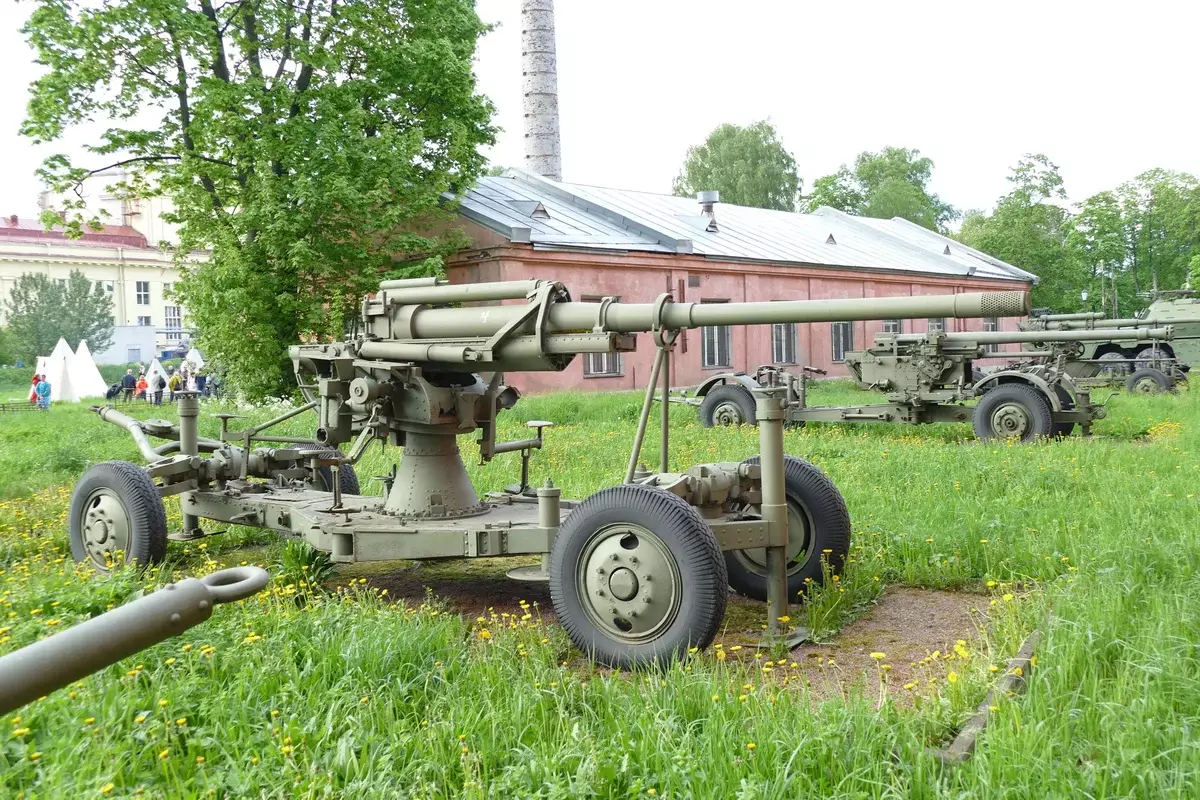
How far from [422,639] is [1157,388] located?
19.6m

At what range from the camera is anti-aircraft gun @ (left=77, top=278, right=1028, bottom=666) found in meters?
4.93

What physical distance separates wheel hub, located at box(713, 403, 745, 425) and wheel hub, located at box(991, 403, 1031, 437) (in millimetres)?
3436

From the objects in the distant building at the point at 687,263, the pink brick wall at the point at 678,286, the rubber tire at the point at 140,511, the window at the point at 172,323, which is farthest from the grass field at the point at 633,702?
the window at the point at 172,323

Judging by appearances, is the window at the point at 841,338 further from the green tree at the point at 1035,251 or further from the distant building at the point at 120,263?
the distant building at the point at 120,263

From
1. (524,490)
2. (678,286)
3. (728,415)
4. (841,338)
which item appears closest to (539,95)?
(678,286)

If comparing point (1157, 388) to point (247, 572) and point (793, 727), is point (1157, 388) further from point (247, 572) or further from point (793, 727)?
point (247, 572)

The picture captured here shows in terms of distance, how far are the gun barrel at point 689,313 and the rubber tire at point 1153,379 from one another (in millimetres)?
17732

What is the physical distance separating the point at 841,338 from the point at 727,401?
16976mm

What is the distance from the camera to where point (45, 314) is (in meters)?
52.8

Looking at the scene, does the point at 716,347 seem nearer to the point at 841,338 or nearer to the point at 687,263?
the point at 687,263

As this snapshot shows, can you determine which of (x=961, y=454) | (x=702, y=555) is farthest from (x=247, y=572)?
(x=961, y=454)

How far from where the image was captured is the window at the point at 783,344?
95.3 ft

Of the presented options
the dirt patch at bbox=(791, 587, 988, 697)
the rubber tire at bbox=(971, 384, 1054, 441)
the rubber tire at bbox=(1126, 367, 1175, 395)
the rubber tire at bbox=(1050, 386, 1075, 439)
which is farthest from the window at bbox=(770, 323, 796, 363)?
the dirt patch at bbox=(791, 587, 988, 697)

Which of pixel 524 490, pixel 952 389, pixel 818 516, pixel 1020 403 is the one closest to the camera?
pixel 818 516
